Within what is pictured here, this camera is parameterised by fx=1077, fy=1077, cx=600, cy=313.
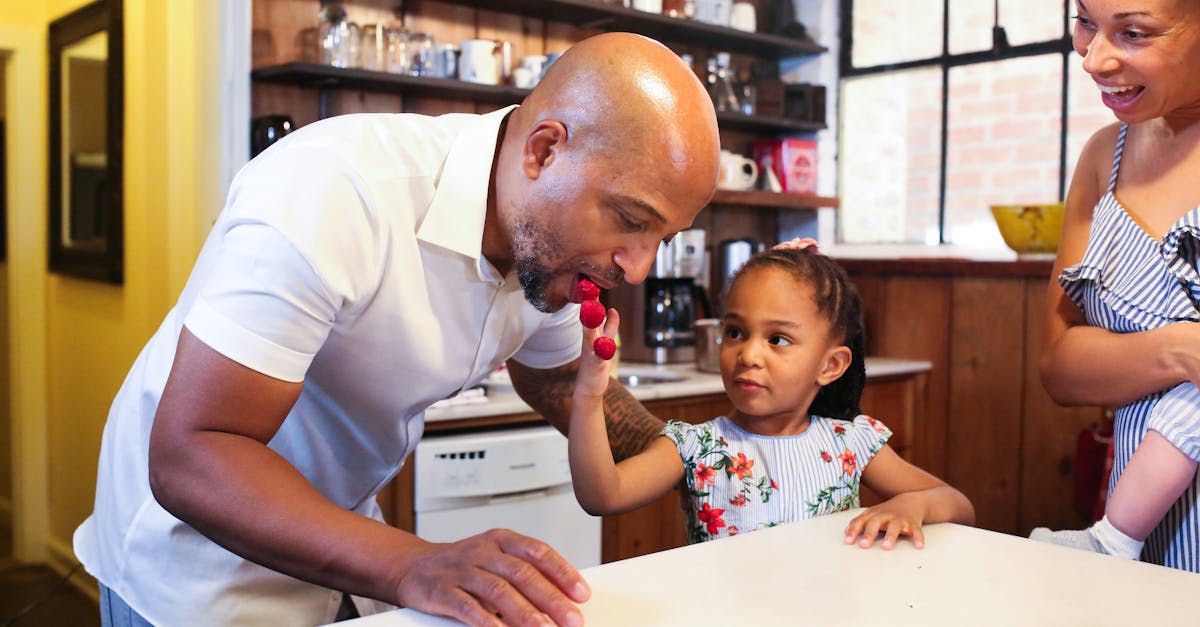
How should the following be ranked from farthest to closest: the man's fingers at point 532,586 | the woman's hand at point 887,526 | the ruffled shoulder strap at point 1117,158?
1. the ruffled shoulder strap at point 1117,158
2. the woman's hand at point 887,526
3. the man's fingers at point 532,586

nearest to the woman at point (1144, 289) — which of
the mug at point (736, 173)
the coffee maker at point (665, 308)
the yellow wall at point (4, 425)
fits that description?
the coffee maker at point (665, 308)

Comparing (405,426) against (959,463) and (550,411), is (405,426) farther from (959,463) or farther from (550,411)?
(959,463)

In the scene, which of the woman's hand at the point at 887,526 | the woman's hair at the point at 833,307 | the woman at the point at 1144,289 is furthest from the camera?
the woman's hair at the point at 833,307

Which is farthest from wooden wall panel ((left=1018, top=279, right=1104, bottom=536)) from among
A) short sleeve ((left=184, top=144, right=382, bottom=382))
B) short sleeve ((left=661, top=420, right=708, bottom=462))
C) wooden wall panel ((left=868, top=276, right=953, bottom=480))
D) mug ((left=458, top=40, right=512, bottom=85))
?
short sleeve ((left=184, top=144, right=382, bottom=382))

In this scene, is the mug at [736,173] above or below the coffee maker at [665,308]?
above

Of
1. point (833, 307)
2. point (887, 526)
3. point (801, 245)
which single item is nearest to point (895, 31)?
point (801, 245)

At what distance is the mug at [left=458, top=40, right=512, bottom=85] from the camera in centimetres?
314

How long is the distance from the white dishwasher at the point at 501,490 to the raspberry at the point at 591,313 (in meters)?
1.17

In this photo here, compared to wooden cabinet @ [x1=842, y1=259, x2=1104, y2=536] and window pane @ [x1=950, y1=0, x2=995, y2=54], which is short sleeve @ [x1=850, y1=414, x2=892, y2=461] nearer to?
wooden cabinet @ [x1=842, y1=259, x2=1104, y2=536]

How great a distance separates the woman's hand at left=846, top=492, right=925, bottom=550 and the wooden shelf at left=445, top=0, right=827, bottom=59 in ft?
7.91

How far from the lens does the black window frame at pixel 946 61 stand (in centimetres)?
357

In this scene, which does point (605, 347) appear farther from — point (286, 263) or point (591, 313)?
point (286, 263)

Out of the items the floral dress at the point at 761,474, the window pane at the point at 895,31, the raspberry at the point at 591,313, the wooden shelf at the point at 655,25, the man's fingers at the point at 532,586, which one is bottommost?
the floral dress at the point at 761,474

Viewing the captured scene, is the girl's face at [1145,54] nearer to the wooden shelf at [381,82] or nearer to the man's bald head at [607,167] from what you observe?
the man's bald head at [607,167]
